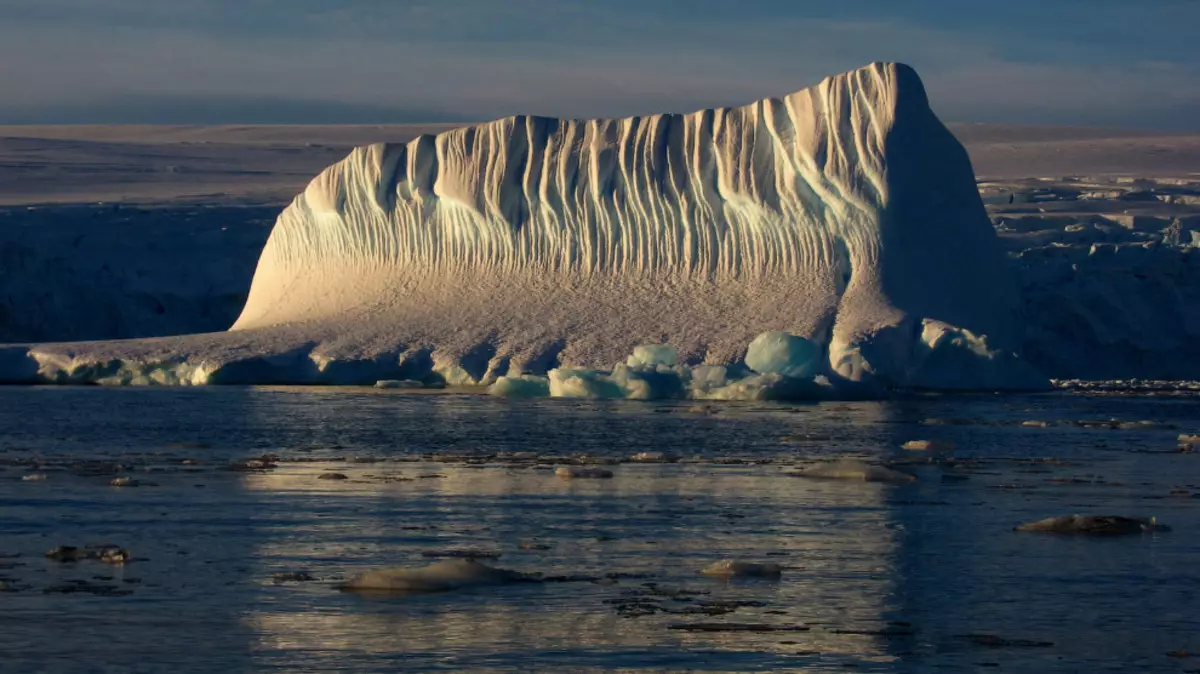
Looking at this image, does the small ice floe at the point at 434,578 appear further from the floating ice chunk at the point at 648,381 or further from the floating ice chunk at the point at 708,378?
the floating ice chunk at the point at 648,381

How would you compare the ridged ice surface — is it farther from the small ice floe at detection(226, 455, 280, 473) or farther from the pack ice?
the small ice floe at detection(226, 455, 280, 473)

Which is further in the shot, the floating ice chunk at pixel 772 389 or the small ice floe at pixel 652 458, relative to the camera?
the floating ice chunk at pixel 772 389

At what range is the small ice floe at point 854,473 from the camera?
62.6 ft

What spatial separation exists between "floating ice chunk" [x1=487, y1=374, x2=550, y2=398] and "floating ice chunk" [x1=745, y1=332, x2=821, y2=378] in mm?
3793

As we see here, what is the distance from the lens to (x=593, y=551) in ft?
44.3

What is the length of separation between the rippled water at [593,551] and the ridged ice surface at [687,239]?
9.41 meters

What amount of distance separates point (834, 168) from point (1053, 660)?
26.8 metres

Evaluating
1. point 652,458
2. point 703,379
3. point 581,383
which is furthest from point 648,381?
point 652,458

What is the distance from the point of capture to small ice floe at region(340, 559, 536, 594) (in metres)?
11.6

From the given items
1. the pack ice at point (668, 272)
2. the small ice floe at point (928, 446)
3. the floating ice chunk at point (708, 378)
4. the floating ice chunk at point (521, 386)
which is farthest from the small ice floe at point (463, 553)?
the floating ice chunk at point (521, 386)

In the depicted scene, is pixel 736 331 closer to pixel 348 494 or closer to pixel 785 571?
pixel 348 494

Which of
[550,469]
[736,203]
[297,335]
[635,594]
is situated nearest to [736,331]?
[736,203]

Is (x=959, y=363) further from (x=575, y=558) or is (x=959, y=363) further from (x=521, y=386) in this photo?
(x=575, y=558)

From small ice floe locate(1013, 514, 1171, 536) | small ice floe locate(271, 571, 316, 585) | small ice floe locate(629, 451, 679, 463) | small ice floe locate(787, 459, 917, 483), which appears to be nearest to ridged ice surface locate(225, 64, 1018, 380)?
small ice floe locate(629, 451, 679, 463)
